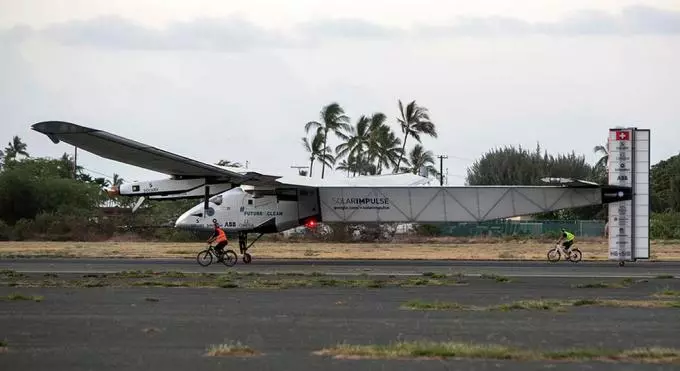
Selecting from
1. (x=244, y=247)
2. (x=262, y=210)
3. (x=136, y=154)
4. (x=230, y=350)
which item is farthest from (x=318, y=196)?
(x=230, y=350)

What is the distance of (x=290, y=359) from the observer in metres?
11.1

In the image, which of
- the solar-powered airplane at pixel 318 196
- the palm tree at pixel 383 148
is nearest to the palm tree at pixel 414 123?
the palm tree at pixel 383 148

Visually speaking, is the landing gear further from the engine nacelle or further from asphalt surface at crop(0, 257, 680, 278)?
the engine nacelle

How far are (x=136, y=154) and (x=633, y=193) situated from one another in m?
18.0

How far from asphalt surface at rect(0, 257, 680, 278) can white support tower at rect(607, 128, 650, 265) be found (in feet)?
2.12

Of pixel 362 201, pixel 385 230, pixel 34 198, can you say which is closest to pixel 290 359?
pixel 362 201

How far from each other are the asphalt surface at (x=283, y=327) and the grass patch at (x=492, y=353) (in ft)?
1.00

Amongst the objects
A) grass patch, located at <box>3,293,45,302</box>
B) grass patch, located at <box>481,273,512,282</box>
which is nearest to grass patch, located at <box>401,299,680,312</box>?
grass patch, located at <box>481,273,512,282</box>

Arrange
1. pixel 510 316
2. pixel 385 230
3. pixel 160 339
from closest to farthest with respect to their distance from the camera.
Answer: pixel 160 339, pixel 510 316, pixel 385 230

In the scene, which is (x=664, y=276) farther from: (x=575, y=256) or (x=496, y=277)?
(x=575, y=256)

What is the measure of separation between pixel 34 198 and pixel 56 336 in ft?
203

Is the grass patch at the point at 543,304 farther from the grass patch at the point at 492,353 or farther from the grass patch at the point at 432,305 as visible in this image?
the grass patch at the point at 492,353

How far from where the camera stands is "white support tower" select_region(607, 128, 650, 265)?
3353cm

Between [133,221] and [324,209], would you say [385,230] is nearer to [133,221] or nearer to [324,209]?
[133,221]
